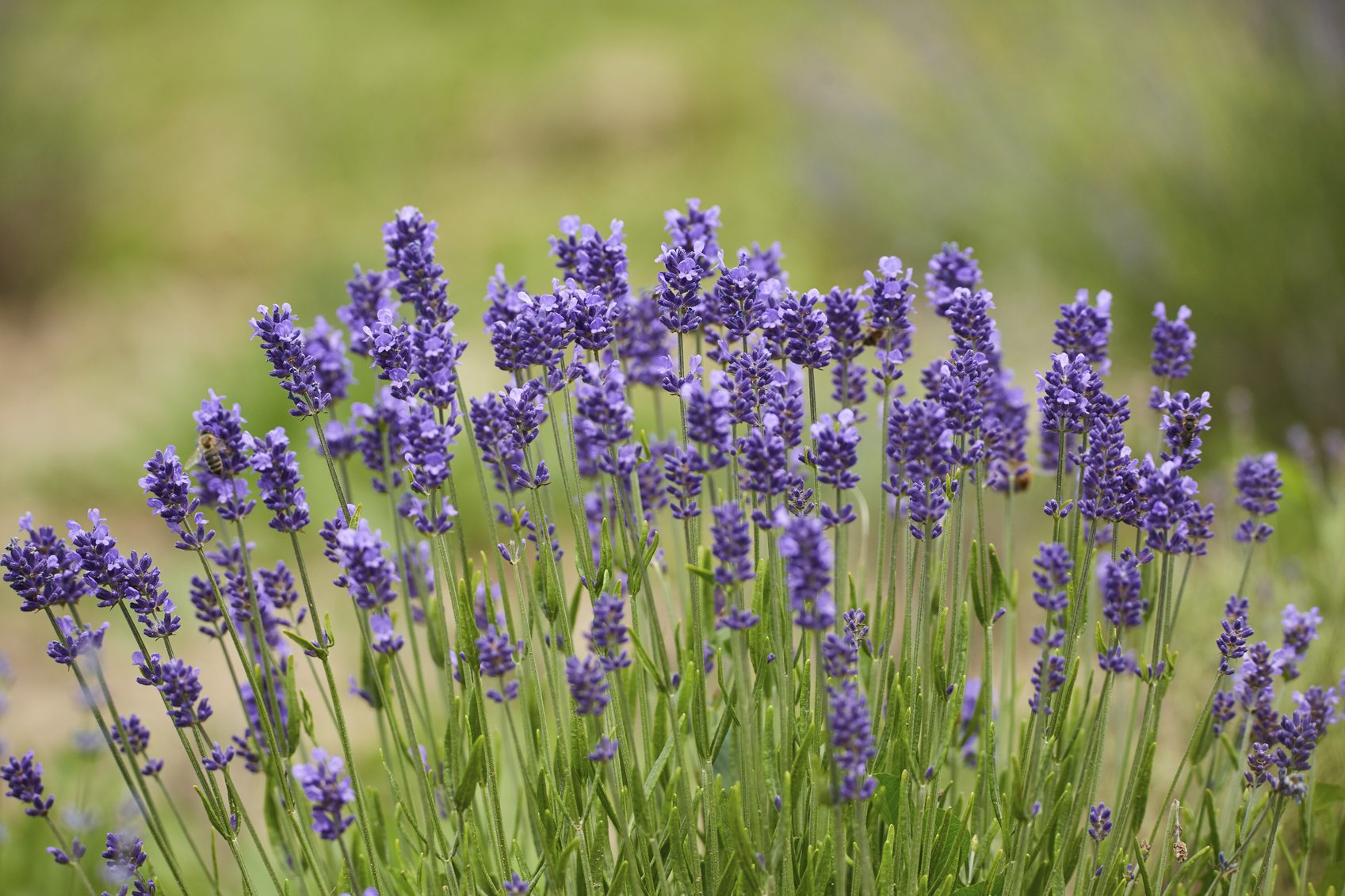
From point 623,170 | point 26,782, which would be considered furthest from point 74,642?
point 623,170

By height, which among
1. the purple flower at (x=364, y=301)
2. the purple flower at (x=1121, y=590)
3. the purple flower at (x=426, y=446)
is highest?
the purple flower at (x=364, y=301)

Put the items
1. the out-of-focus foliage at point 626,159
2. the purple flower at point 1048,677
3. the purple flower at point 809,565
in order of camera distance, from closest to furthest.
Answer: the purple flower at point 809,565
the purple flower at point 1048,677
the out-of-focus foliage at point 626,159

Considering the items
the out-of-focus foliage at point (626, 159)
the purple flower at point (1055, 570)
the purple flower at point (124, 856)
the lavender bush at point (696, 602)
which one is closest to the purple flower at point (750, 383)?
the lavender bush at point (696, 602)

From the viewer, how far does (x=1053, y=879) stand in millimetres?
1651

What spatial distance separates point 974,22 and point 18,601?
7.78m

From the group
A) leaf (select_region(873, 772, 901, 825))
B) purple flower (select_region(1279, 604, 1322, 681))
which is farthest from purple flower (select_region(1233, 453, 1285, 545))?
leaf (select_region(873, 772, 901, 825))

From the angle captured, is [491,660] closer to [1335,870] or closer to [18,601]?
[1335,870]

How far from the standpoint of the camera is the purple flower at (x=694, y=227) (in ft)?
5.58

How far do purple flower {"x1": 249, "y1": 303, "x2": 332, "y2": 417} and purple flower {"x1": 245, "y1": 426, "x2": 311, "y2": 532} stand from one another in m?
0.05

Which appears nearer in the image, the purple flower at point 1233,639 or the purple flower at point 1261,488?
the purple flower at point 1233,639

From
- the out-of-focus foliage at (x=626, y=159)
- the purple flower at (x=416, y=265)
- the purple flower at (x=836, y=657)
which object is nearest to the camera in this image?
the purple flower at (x=836, y=657)

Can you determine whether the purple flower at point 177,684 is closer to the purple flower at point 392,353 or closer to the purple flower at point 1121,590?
the purple flower at point 392,353

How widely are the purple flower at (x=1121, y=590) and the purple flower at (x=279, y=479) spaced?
1113 mm

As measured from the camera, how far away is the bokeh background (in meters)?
4.77
